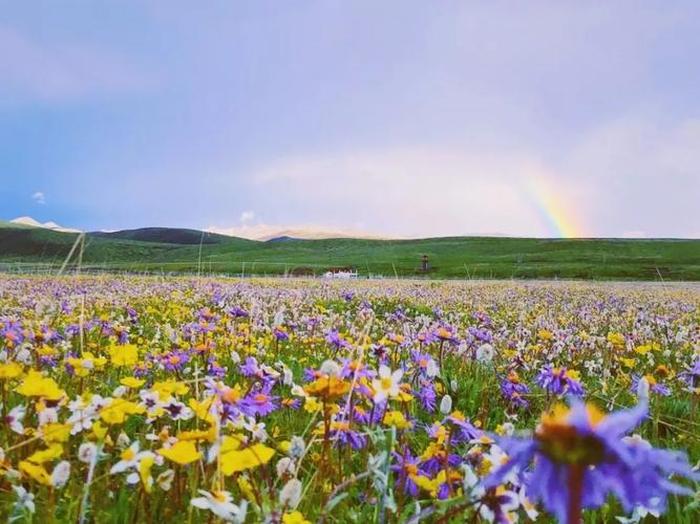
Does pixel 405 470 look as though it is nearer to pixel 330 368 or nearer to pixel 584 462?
pixel 330 368

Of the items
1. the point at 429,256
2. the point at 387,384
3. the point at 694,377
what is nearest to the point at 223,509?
the point at 387,384

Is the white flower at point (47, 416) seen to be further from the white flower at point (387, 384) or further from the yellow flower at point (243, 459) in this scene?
the white flower at point (387, 384)

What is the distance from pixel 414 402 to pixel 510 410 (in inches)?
30.1

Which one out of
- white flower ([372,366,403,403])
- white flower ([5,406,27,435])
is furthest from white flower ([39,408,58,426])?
white flower ([372,366,403,403])

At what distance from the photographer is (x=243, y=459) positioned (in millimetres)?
1658

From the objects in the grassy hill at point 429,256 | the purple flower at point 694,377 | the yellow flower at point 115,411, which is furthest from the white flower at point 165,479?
the grassy hill at point 429,256

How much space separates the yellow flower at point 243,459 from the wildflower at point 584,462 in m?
0.94

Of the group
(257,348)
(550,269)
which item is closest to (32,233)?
(550,269)

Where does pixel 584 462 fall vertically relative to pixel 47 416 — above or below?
above

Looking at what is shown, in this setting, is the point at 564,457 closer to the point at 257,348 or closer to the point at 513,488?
the point at 513,488

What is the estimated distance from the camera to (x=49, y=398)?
2006mm

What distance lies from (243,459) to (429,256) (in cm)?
10216

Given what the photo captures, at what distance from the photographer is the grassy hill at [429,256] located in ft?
203

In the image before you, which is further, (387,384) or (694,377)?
(694,377)
